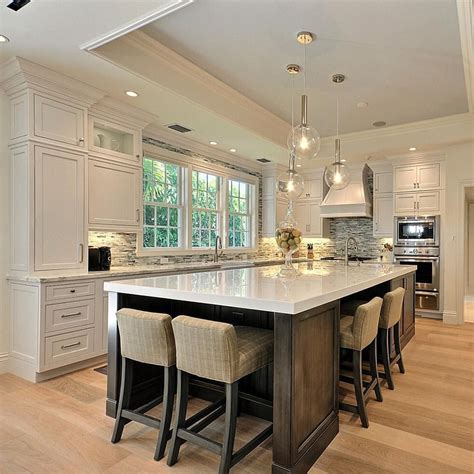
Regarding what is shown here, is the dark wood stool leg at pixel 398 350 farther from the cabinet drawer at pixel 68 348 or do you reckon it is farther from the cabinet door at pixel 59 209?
the cabinet door at pixel 59 209

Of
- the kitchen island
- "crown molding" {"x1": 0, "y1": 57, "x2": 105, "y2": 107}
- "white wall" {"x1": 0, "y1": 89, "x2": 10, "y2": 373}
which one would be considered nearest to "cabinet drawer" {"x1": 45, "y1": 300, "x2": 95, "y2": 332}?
"white wall" {"x1": 0, "y1": 89, "x2": 10, "y2": 373}

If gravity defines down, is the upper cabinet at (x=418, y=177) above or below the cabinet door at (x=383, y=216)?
above

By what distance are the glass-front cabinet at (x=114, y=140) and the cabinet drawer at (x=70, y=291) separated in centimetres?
144

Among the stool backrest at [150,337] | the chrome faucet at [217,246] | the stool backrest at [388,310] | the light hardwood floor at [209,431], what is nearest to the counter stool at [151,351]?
the stool backrest at [150,337]

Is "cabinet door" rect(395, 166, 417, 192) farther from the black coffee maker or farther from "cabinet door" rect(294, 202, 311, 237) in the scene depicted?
the black coffee maker

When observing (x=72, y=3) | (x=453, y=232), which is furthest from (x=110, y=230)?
(x=453, y=232)

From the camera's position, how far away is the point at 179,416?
199 cm

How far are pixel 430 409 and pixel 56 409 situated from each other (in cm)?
Result: 275

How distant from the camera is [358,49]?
3.29 metres

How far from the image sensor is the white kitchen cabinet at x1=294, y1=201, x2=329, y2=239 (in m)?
7.32

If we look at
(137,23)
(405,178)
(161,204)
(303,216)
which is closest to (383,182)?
(405,178)

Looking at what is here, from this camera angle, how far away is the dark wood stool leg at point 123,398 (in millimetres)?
2195

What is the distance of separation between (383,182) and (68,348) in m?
5.65

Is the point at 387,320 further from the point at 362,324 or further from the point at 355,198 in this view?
the point at 355,198
